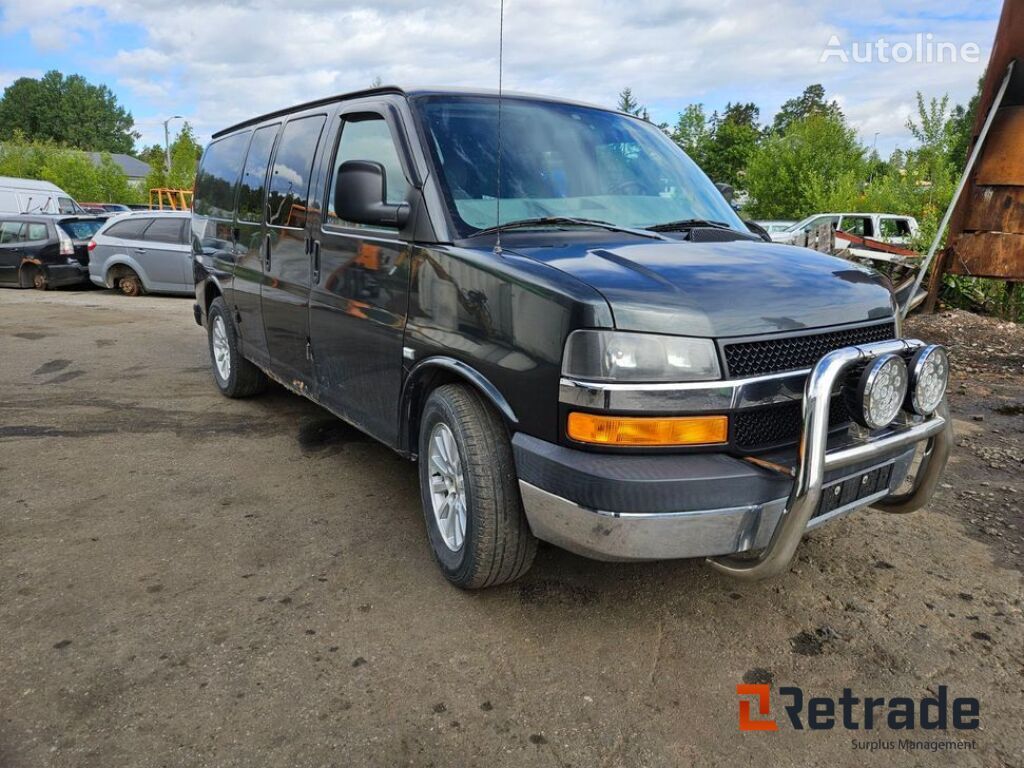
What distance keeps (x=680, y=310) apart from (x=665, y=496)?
0.59m

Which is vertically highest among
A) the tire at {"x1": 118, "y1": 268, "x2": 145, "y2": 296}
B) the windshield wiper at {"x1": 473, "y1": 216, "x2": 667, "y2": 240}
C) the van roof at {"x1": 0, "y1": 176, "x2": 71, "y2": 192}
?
the van roof at {"x1": 0, "y1": 176, "x2": 71, "y2": 192}

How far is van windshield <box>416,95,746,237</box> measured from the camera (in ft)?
10.8

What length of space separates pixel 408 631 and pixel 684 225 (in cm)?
214

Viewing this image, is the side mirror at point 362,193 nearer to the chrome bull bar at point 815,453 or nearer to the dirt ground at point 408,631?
the dirt ground at point 408,631

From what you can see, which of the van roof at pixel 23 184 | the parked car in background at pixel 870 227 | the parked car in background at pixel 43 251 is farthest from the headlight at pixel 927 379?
the van roof at pixel 23 184

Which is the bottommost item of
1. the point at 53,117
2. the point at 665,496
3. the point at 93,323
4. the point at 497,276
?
the point at 93,323

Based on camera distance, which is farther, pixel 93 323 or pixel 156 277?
pixel 156 277

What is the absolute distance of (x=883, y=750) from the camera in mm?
2330

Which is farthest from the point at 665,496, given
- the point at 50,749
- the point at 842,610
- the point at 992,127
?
the point at 992,127

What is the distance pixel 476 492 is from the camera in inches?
110

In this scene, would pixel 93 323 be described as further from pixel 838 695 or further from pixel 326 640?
pixel 838 695

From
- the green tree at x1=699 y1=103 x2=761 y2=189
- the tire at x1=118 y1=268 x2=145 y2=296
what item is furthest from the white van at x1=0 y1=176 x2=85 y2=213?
the green tree at x1=699 y1=103 x2=761 y2=189

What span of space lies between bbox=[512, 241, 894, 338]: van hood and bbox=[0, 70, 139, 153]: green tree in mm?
114537

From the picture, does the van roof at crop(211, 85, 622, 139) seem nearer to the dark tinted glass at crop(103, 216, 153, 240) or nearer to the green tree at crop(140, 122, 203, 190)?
the dark tinted glass at crop(103, 216, 153, 240)
